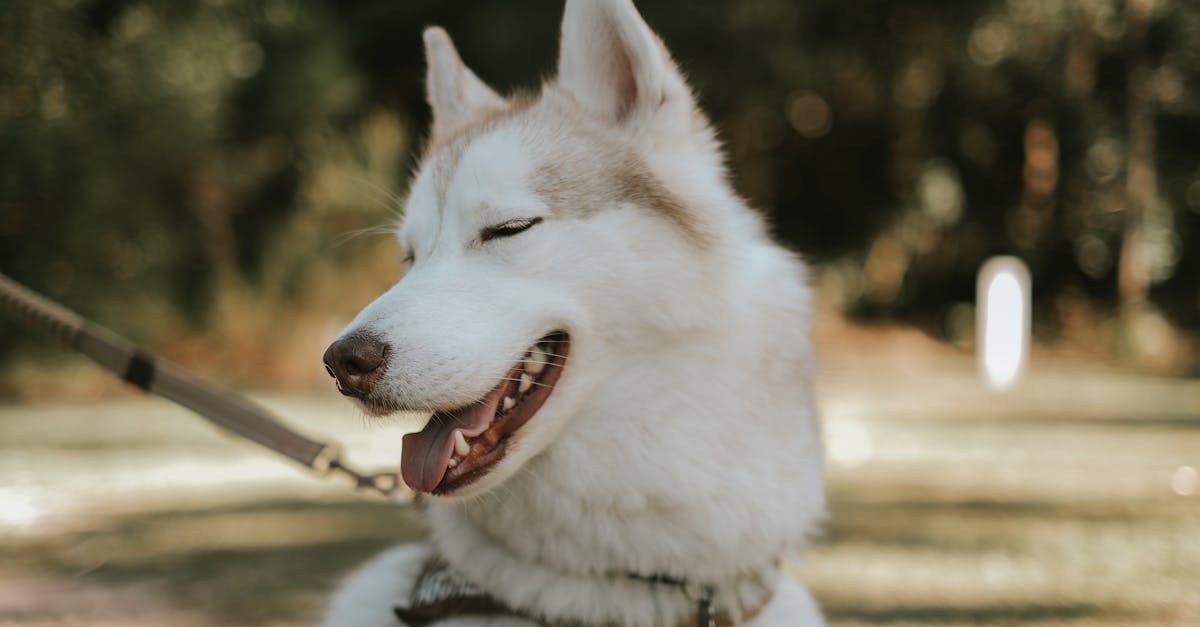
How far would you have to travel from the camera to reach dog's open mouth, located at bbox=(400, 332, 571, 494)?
2.15 meters

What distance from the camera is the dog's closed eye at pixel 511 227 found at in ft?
7.63

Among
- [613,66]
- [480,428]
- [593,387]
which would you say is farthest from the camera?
[613,66]

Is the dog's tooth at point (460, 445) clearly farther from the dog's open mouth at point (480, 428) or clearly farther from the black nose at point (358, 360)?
the black nose at point (358, 360)

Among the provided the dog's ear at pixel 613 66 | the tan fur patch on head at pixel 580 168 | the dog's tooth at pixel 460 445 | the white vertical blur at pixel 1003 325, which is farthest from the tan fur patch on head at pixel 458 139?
the white vertical blur at pixel 1003 325

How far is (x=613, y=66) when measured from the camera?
2535mm

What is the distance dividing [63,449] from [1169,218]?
56.2ft

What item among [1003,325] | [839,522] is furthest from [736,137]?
[839,522]

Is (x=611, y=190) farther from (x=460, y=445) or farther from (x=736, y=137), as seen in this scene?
(x=736, y=137)

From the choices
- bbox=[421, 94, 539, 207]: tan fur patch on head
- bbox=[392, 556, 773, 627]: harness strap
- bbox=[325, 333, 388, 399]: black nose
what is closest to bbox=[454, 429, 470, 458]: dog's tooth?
bbox=[325, 333, 388, 399]: black nose

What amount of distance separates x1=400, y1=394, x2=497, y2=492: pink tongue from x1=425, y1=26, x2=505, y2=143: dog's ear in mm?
907

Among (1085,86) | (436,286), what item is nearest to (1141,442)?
(436,286)

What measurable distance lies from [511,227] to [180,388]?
1.19 meters

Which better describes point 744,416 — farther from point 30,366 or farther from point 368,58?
point 368,58

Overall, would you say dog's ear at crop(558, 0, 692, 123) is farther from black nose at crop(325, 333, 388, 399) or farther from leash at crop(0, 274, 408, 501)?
leash at crop(0, 274, 408, 501)
